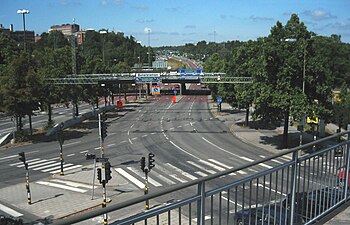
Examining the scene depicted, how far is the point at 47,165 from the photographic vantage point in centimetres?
2744

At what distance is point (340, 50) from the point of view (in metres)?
100

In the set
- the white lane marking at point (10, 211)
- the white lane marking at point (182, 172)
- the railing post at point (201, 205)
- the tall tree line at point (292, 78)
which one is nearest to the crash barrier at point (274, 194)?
the railing post at point (201, 205)

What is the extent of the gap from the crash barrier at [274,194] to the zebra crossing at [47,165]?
2219cm

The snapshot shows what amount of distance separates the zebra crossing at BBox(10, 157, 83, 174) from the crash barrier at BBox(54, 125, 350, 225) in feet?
72.8

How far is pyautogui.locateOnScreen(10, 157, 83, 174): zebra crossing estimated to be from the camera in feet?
85.9

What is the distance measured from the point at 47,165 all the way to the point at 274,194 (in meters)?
25.1

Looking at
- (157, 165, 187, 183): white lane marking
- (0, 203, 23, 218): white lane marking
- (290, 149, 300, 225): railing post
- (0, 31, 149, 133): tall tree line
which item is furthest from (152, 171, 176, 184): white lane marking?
(290, 149, 300, 225): railing post

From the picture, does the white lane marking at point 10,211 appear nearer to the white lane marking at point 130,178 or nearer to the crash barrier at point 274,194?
the white lane marking at point 130,178

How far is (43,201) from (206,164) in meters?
12.2

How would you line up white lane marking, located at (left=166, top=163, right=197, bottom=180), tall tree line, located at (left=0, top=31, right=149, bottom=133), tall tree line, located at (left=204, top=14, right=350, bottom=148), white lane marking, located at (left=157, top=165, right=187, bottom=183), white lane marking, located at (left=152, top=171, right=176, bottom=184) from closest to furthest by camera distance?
white lane marking, located at (left=152, top=171, right=176, bottom=184), white lane marking, located at (left=157, top=165, right=187, bottom=183), white lane marking, located at (left=166, top=163, right=197, bottom=180), tall tree line, located at (left=204, top=14, right=350, bottom=148), tall tree line, located at (left=0, top=31, right=149, bottom=133)

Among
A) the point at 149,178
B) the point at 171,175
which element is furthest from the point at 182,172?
the point at 149,178

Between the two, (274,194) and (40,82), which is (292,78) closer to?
(40,82)

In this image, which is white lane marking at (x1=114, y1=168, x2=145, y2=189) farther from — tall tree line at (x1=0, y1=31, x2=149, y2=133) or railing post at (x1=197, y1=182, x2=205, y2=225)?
railing post at (x1=197, y1=182, x2=205, y2=225)

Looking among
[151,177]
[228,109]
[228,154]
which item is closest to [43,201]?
[151,177]
